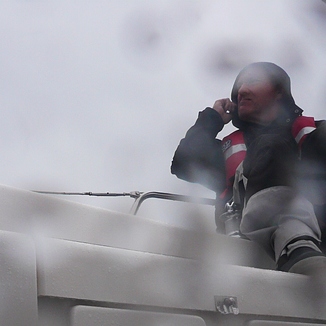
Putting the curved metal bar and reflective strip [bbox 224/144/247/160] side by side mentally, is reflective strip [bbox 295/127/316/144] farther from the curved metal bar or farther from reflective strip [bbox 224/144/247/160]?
the curved metal bar

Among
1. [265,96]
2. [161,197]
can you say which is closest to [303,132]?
[265,96]

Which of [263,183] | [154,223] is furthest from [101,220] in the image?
[263,183]

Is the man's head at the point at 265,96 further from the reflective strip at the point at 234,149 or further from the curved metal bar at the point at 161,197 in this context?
the curved metal bar at the point at 161,197

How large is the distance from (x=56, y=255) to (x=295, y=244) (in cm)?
29

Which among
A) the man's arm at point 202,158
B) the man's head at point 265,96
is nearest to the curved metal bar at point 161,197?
the man's arm at point 202,158

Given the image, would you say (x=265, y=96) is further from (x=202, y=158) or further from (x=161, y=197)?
(x=161, y=197)

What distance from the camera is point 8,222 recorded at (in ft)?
1.64

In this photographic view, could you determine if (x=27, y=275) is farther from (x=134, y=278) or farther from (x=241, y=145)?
(x=241, y=145)

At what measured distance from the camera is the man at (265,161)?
1.95ft

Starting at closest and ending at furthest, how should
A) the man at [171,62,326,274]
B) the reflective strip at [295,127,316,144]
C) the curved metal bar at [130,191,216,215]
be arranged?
the man at [171,62,326,274] → the reflective strip at [295,127,316,144] → the curved metal bar at [130,191,216,215]

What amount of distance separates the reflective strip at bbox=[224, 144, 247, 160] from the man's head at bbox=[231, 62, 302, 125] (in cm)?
4

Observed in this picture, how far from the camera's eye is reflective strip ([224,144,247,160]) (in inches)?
31.0

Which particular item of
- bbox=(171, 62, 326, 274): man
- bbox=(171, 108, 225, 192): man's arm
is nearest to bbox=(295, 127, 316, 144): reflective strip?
bbox=(171, 62, 326, 274): man

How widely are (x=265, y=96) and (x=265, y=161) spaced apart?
17 cm
